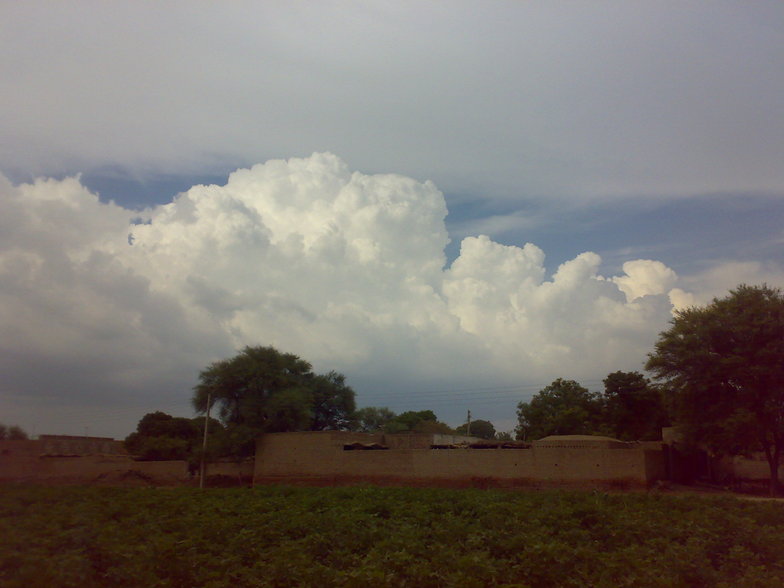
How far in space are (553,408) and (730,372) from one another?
2843 cm

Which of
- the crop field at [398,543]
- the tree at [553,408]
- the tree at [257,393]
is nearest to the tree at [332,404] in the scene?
the tree at [257,393]

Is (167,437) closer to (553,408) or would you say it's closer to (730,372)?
(553,408)

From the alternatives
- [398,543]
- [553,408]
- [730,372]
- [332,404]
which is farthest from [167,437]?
[398,543]

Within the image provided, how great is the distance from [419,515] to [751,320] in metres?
23.2

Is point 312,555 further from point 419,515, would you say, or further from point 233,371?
point 233,371

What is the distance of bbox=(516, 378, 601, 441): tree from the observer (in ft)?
190

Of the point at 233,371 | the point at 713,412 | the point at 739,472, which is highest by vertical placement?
the point at 233,371

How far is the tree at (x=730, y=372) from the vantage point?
31.7 metres

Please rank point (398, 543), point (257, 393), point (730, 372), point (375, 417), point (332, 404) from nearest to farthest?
point (398, 543) < point (730, 372) < point (257, 393) < point (332, 404) < point (375, 417)

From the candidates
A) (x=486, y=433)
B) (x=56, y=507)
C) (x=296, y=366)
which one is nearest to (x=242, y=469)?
(x=296, y=366)

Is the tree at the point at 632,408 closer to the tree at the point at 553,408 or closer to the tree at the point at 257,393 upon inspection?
the tree at the point at 553,408

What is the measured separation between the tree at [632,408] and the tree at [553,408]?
1207 mm

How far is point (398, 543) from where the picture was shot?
41.2ft

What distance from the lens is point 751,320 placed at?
32.5m
